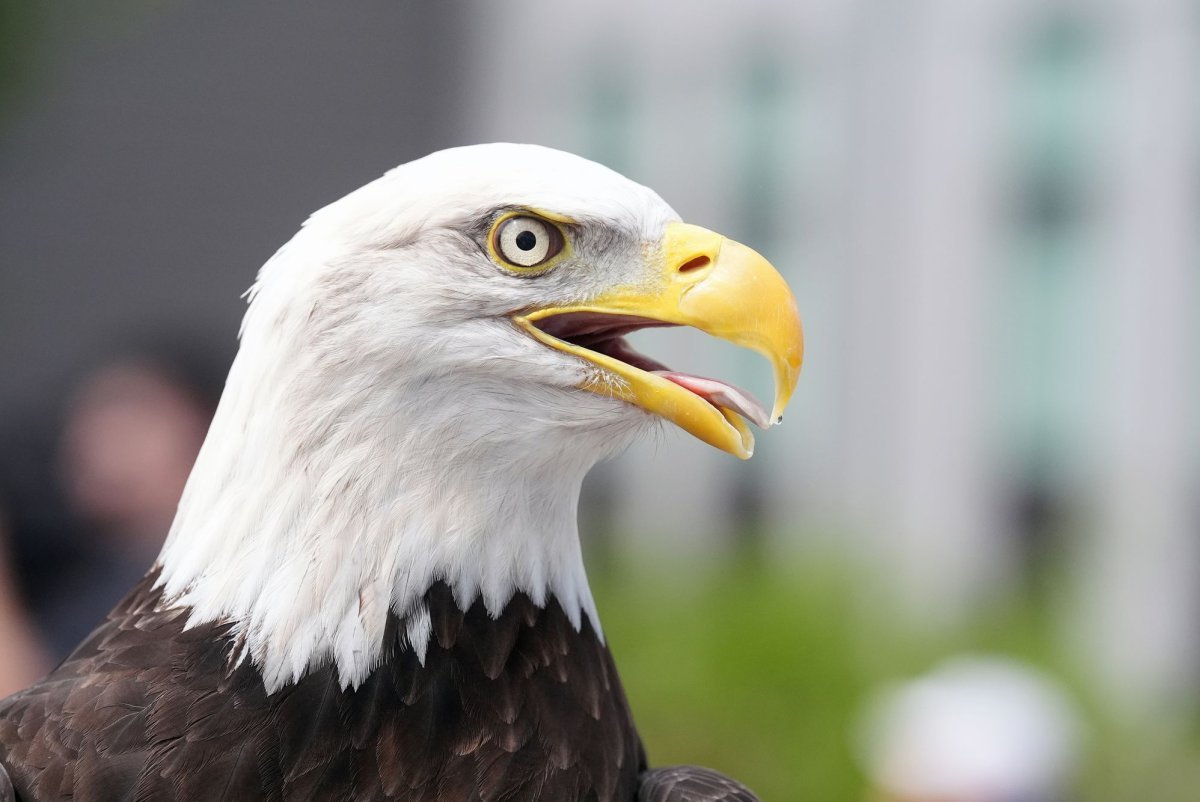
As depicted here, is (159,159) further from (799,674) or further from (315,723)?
(315,723)

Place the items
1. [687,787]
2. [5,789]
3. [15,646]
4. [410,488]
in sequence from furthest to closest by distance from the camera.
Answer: [15,646] < [687,787] < [410,488] < [5,789]

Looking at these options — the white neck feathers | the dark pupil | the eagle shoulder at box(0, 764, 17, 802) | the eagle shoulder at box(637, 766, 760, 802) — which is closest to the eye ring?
the dark pupil

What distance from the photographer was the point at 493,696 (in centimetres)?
196

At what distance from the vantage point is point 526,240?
1979mm

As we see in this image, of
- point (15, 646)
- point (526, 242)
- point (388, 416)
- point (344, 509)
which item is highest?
point (526, 242)

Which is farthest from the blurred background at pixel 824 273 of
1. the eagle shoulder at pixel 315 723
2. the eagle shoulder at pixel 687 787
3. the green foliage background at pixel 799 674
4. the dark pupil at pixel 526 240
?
the dark pupil at pixel 526 240

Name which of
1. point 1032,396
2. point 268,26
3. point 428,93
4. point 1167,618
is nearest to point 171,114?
point 268,26

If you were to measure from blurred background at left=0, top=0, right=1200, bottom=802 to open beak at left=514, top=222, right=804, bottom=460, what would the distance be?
14.7 feet

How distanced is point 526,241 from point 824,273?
40.6ft

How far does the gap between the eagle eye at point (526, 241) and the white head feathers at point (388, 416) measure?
0.08ft

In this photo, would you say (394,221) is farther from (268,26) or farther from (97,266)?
(268,26)

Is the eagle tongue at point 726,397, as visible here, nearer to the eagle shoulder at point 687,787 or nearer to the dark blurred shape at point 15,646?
the eagle shoulder at point 687,787

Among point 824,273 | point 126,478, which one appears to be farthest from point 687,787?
point 824,273

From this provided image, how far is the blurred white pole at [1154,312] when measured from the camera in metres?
12.0
